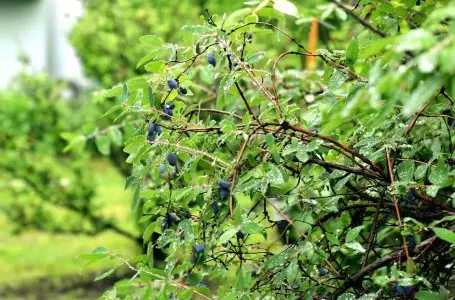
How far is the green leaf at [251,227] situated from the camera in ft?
5.67

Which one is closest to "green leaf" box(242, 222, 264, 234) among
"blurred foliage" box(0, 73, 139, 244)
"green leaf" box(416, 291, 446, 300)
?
"green leaf" box(416, 291, 446, 300)

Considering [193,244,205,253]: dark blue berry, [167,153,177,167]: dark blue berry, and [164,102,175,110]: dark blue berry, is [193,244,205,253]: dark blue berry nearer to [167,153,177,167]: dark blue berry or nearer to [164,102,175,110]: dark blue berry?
[167,153,177,167]: dark blue berry

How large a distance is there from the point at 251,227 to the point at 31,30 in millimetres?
15878

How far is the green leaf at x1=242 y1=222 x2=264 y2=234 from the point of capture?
1.73m

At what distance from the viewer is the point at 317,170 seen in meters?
2.35

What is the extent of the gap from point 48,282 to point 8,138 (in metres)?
1.43

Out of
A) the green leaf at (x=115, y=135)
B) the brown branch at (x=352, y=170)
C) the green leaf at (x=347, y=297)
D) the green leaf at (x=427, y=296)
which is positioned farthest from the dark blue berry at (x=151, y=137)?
the green leaf at (x=115, y=135)

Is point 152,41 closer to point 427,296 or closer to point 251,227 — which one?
point 251,227

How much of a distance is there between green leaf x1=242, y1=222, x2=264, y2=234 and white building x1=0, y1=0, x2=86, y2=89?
14.2 m

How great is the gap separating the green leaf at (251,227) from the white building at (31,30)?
14.2 m

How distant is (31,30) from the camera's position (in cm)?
1688

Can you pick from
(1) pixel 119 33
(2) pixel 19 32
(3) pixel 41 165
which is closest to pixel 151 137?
(3) pixel 41 165

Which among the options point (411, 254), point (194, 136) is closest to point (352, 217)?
point (411, 254)

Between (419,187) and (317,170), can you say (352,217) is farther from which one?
(419,187)
